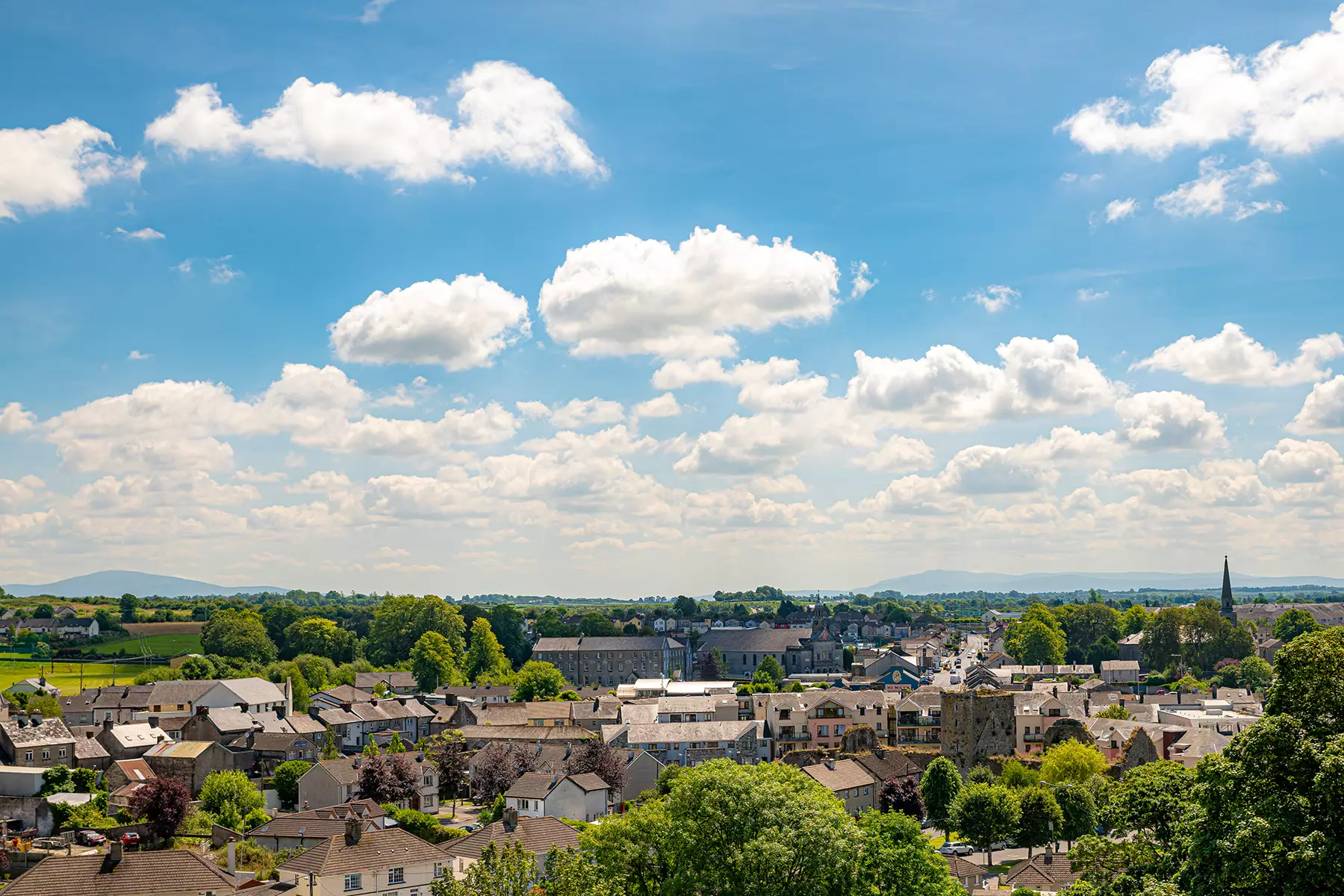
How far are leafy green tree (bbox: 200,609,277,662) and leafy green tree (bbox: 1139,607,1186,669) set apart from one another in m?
110

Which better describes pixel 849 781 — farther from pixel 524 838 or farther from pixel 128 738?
pixel 128 738

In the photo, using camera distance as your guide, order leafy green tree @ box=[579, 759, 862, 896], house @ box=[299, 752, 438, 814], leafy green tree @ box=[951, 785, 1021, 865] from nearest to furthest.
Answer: leafy green tree @ box=[579, 759, 862, 896], leafy green tree @ box=[951, 785, 1021, 865], house @ box=[299, 752, 438, 814]

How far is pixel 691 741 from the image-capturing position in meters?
84.4

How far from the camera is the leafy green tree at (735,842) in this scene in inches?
1537

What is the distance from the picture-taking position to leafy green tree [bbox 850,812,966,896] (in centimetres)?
4134

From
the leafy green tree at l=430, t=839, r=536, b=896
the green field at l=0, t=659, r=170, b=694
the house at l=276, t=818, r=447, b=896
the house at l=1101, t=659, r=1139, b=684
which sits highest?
the leafy green tree at l=430, t=839, r=536, b=896

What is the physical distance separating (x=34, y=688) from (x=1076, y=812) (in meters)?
86.5

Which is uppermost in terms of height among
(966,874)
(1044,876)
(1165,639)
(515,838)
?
(1165,639)

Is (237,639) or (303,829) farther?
(237,639)

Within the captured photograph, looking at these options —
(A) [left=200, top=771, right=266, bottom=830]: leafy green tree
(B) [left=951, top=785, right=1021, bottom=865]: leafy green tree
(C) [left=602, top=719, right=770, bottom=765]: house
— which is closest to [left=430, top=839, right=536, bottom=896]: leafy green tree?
(B) [left=951, top=785, right=1021, bottom=865]: leafy green tree

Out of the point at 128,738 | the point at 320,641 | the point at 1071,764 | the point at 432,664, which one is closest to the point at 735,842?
the point at 1071,764

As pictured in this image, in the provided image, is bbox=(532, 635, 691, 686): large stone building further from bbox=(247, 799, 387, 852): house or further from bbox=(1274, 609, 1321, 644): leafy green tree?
bbox=(247, 799, 387, 852): house

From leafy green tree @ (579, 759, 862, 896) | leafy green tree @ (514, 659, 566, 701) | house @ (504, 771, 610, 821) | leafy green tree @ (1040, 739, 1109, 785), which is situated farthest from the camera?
leafy green tree @ (514, 659, 566, 701)

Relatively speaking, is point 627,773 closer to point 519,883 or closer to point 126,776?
point 126,776
